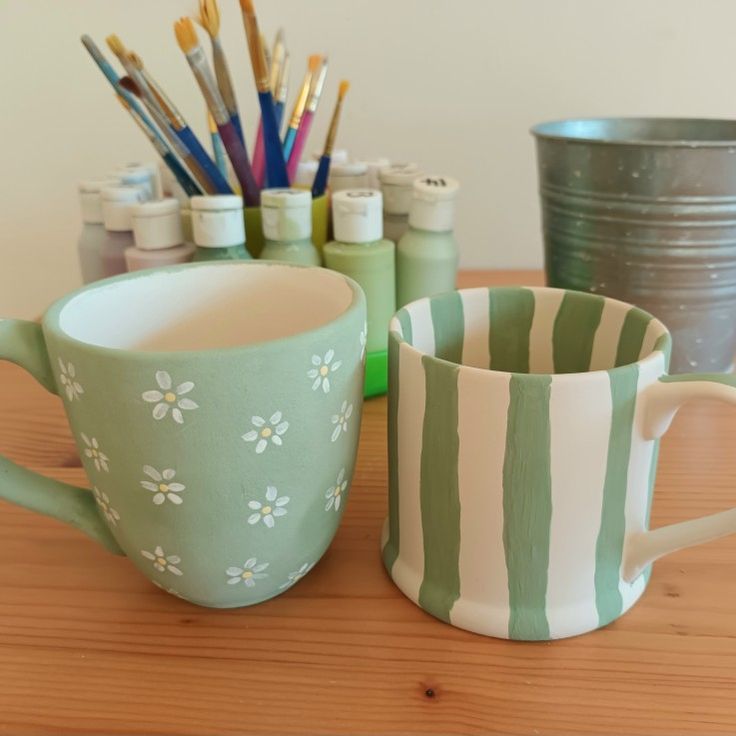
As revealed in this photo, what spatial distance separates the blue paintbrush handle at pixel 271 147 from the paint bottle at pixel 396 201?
7cm

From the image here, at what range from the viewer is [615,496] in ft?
0.87

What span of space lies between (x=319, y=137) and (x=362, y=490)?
0.41 meters

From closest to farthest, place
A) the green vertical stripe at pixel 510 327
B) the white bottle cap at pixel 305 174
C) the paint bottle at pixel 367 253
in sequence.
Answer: the green vertical stripe at pixel 510 327 < the paint bottle at pixel 367 253 < the white bottle cap at pixel 305 174

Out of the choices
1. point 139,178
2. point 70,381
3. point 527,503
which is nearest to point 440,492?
point 527,503

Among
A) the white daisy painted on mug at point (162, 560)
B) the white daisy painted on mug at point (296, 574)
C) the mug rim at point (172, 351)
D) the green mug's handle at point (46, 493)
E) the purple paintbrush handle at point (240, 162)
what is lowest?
the white daisy painted on mug at point (296, 574)

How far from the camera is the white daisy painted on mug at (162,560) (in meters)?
0.27

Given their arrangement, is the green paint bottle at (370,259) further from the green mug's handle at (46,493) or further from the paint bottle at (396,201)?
the green mug's handle at (46,493)

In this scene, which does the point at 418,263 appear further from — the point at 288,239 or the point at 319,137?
the point at 319,137

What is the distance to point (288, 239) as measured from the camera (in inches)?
17.6

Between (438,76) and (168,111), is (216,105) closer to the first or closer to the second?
(168,111)

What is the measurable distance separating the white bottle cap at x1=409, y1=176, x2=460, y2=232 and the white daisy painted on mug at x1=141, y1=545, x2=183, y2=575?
27 cm

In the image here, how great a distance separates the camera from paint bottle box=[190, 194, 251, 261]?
43cm

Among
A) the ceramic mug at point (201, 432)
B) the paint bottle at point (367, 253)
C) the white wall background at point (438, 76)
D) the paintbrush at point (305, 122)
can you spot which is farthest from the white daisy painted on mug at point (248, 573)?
the white wall background at point (438, 76)

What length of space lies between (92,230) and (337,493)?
0.31 metres
